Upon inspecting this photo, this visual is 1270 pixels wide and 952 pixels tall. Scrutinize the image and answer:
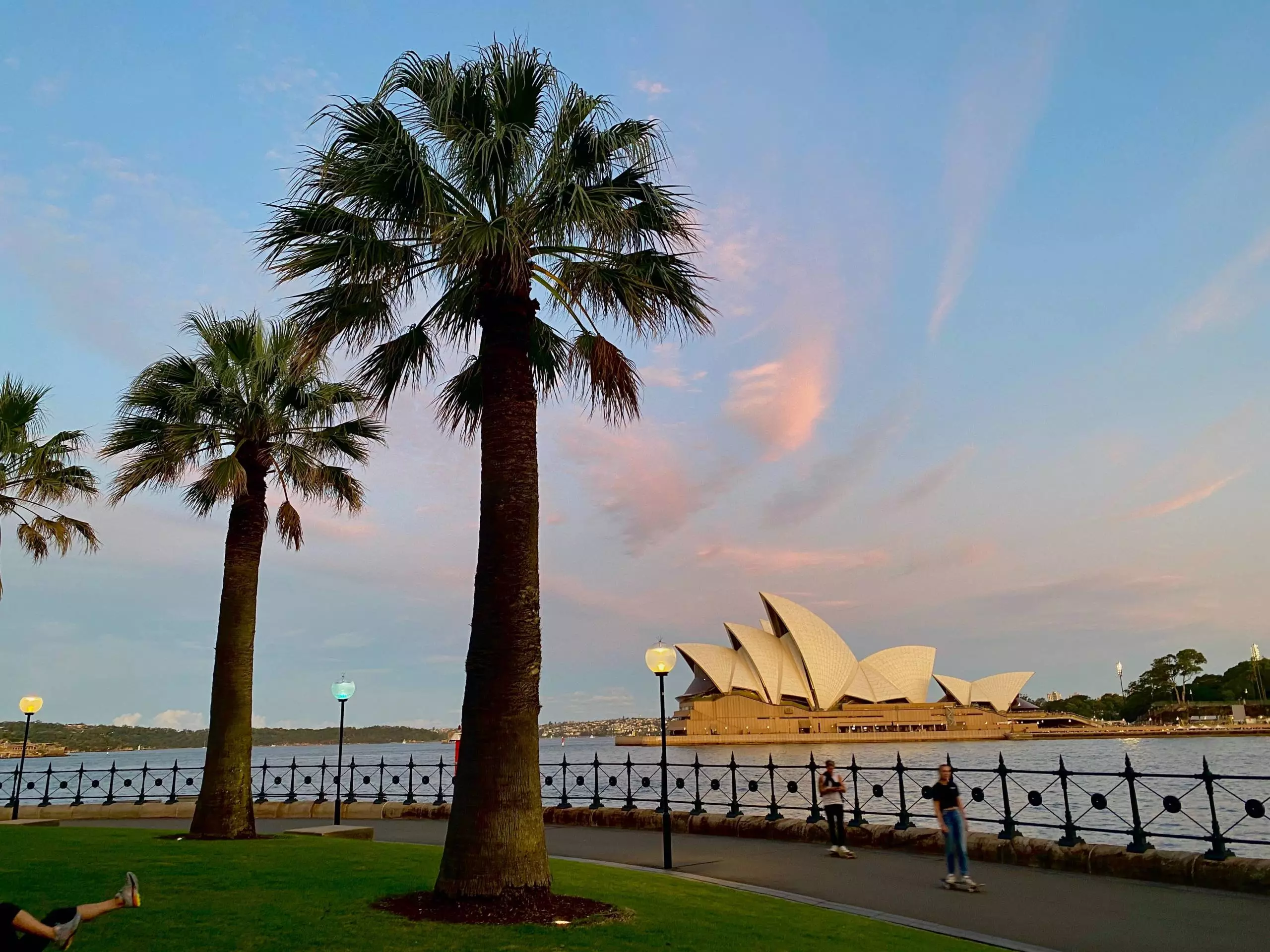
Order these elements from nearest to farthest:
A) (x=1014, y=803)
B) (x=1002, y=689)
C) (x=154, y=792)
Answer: (x=1014, y=803) < (x=154, y=792) < (x=1002, y=689)

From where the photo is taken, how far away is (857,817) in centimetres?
1509

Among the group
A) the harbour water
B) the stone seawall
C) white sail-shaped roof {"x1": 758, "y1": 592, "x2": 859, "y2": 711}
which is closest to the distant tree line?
A: the harbour water

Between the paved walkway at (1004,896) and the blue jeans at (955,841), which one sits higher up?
the blue jeans at (955,841)

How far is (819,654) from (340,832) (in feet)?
262

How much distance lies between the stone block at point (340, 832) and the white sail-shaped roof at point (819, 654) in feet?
240

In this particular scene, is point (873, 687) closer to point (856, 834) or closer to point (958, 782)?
point (958, 782)

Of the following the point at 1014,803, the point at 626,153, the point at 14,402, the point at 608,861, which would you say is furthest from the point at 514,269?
the point at 1014,803

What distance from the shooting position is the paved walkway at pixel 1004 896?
8062mm

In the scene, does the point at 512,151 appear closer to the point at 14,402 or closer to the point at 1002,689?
the point at 14,402

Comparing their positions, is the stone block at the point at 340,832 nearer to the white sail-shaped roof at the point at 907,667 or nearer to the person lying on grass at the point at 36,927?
the person lying on grass at the point at 36,927

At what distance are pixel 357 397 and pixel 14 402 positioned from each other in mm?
8267

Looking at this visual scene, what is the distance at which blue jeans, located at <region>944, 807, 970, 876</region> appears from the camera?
1048 cm

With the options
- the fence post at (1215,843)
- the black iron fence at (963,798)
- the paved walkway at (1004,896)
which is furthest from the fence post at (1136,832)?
the fence post at (1215,843)

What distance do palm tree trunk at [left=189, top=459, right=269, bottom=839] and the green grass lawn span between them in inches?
68.4
